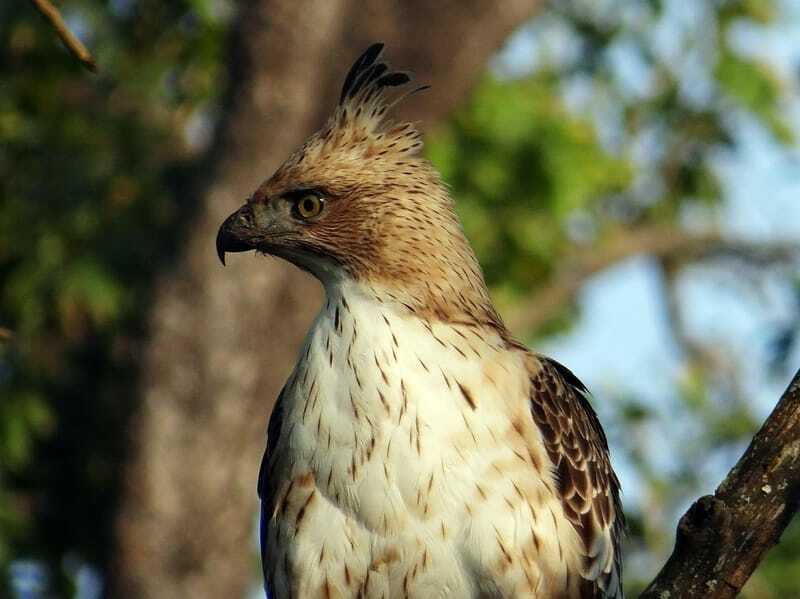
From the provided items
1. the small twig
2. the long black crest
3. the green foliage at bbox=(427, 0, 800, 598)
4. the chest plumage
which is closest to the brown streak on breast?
the chest plumage

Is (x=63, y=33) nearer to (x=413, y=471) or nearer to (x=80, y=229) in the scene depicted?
(x=413, y=471)

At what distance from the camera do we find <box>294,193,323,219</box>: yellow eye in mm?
5578

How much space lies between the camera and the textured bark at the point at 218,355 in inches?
437

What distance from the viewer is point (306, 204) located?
559cm

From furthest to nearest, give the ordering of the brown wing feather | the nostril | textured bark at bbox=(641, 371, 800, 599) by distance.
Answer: the nostril → the brown wing feather → textured bark at bbox=(641, 371, 800, 599)

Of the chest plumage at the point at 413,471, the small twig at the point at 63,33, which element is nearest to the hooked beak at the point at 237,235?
the chest plumage at the point at 413,471

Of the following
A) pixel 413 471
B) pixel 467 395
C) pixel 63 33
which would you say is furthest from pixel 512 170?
pixel 63 33

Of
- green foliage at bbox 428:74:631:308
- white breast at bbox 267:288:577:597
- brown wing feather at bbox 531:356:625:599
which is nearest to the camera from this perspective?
white breast at bbox 267:288:577:597

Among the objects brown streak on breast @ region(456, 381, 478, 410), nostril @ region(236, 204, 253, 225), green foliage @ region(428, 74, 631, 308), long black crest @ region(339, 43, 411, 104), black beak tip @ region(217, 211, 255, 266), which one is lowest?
brown streak on breast @ region(456, 381, 478, 410)

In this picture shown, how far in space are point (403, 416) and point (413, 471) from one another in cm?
17

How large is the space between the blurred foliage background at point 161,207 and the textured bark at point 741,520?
361 centimetres

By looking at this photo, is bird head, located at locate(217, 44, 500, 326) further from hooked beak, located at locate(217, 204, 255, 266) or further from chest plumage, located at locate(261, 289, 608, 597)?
chest plumage, located at locate(261, 289, 608, 597)

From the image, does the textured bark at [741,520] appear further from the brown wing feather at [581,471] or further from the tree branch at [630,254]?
the tree branch at [630,254]

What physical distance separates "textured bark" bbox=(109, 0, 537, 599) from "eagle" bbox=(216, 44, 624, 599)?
5.40m
